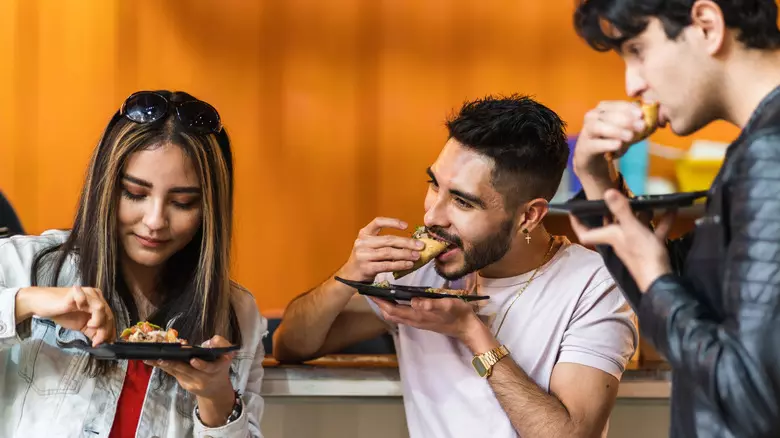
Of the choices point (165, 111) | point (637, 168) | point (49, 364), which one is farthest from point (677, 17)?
point (637, 168)

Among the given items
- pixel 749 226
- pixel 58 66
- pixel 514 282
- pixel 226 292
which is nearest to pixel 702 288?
pixel 749 226

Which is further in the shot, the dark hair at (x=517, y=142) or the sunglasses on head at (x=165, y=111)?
the dark hair at (x=517, y=142)

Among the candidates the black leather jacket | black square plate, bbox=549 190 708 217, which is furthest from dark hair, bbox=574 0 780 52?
Result: black square plate, bbox=549 190 708 217

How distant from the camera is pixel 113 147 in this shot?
2285 millimetres

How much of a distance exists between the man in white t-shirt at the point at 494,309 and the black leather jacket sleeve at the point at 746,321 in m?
0.99

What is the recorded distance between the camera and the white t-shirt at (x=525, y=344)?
245cm

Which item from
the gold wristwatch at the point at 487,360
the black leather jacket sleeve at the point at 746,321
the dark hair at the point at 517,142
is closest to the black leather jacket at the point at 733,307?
the black leather jacket sleeve at the point at 746,321

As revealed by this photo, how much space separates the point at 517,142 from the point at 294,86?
3196 mm

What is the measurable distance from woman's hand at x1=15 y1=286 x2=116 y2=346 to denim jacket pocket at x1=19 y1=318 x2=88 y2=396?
0.19m

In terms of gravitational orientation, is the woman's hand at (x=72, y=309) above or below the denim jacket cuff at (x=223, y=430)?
above

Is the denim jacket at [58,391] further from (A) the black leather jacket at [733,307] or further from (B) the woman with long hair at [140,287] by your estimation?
(A) the black leather jacket at [733,307]

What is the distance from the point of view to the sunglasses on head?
91.7 inches

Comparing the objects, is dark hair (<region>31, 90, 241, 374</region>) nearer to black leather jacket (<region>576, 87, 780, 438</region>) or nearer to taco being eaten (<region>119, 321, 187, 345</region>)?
taco being eaten (<region>119, 321, 187, 345</region>)

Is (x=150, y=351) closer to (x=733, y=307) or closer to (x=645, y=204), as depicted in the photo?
(x=645, y=204)
